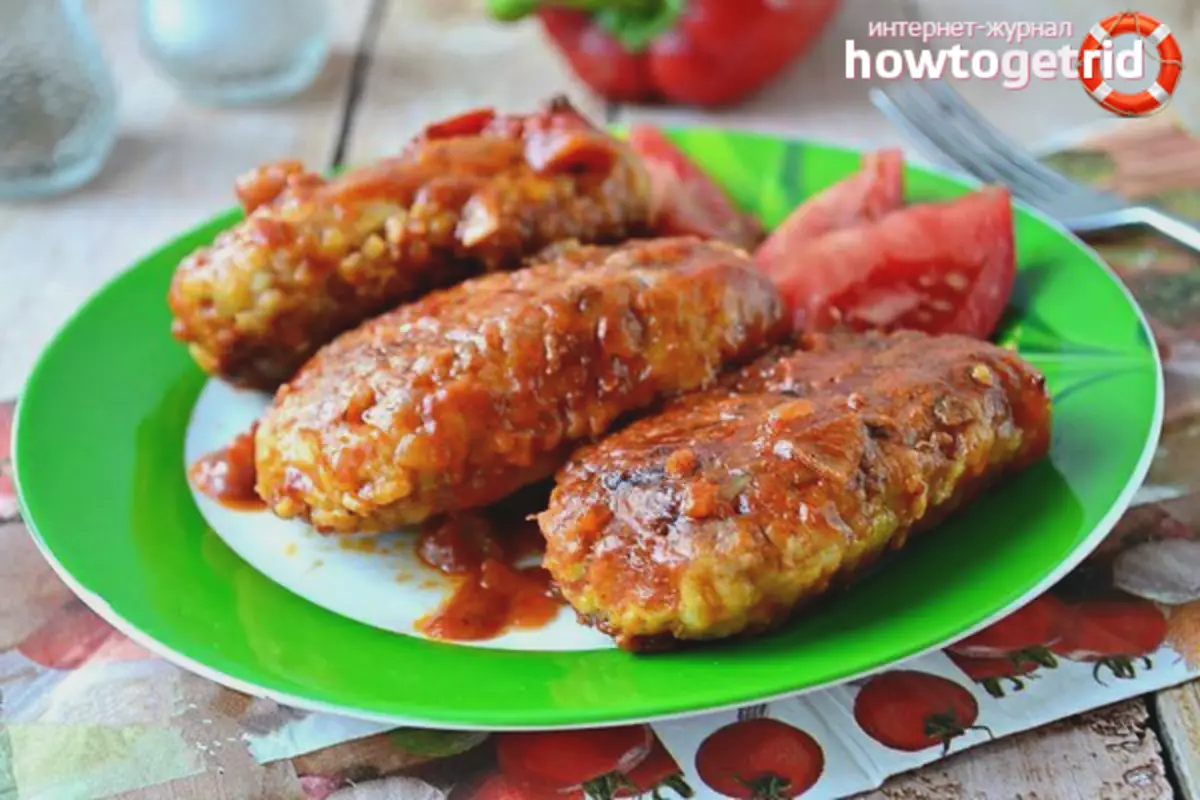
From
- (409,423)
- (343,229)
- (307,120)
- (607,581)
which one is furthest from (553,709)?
(307,120)

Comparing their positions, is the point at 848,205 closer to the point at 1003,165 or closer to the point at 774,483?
the point at 1003,165

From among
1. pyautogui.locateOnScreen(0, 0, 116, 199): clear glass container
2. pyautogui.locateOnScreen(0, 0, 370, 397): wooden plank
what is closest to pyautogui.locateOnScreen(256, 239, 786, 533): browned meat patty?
pyautogui.locateOnScreen(0, 0, 370, 397): wooden plank

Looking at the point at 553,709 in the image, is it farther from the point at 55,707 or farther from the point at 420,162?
the point at 420,162

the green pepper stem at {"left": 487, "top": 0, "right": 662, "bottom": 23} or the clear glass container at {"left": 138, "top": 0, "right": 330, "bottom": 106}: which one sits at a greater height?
the green pepper stem at {"left": 487, "top": 0, "right": 662, "bottom": 23}

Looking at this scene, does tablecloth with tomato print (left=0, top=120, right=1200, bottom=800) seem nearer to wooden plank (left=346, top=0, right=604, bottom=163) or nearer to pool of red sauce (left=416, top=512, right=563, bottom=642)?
pool of red sauce (left=416, top=512, right=563, bottom=642)
